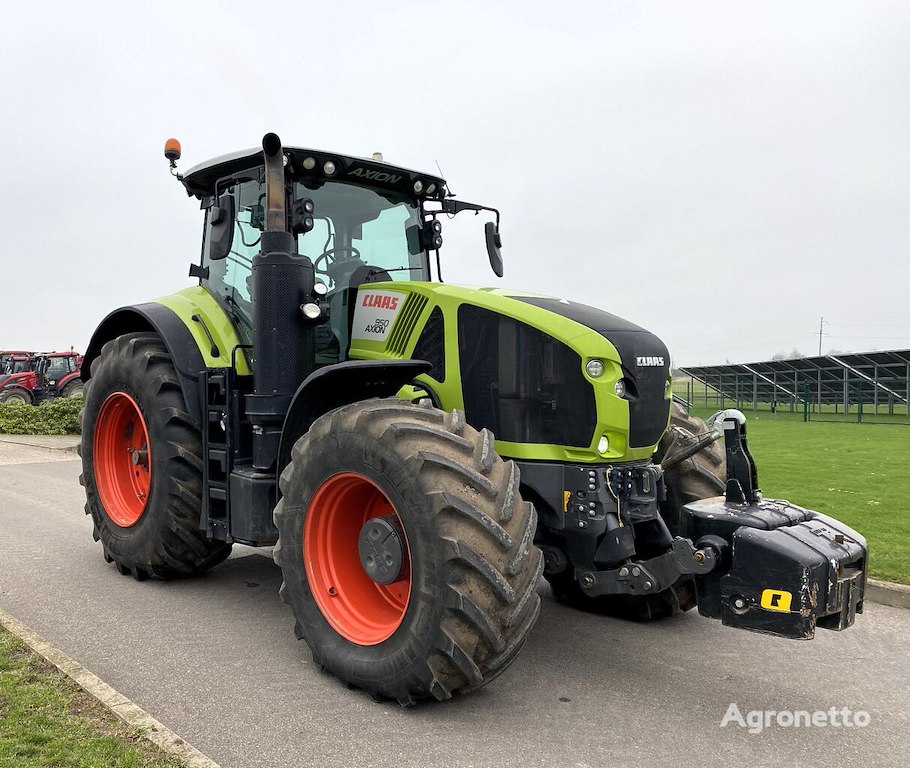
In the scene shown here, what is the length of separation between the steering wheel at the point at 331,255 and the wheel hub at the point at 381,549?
189 centimetres

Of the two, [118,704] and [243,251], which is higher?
[243,251]

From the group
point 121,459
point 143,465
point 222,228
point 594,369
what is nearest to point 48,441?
point 121,459

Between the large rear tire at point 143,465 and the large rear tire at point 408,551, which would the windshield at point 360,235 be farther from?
the large rear tire at point 408,551

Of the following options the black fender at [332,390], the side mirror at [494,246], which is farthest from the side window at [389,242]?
the black fender at [332,390]

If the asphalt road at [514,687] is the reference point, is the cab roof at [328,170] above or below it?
above

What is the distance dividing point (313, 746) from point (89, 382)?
4040 millimetres

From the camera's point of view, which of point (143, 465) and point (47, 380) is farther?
point (47, 380)

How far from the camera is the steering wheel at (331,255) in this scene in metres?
5.10

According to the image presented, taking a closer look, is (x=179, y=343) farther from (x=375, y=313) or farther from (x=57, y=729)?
(x=57, y=729)

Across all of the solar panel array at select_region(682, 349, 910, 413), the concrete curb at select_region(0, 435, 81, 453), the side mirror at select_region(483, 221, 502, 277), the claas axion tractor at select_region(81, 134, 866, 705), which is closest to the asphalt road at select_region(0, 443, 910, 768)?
the claas axion tractor at select_region(81, 134, 866, 705)

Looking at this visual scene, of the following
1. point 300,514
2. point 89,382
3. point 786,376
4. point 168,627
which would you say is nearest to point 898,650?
point 300,514

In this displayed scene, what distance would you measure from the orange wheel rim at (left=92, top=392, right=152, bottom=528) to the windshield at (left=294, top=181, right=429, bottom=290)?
2060mm

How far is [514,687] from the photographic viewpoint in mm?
3912

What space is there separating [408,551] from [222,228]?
8.10 feet
